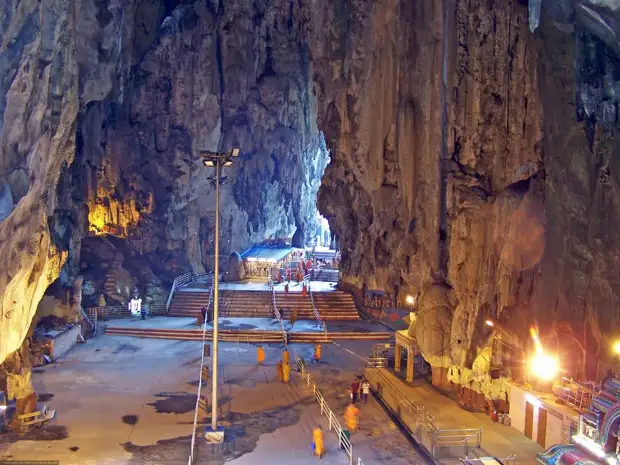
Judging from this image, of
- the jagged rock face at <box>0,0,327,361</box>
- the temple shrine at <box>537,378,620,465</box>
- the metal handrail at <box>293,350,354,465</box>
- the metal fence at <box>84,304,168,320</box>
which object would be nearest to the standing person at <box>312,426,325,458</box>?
the metal handrail at <box>293,350,354,465</box>

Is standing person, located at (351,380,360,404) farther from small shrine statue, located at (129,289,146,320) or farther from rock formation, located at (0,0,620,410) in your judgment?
small shrine statue, located at (129,289,146,320)

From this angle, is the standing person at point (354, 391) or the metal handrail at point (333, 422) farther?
the standing person at point (354, 391)

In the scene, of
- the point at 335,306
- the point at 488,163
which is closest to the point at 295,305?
the point at 335,306

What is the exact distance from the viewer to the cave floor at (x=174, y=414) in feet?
50.0

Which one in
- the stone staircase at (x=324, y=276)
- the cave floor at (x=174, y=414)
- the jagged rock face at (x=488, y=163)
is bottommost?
the cave floor at (x=174, y=414)

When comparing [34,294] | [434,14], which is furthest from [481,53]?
[34,294]

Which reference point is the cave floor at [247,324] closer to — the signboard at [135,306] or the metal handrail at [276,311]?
the metal handrail at [276,311]

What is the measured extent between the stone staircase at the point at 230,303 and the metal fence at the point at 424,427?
56.2 ft

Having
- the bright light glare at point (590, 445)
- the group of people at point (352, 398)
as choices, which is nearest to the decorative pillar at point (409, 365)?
the group of people at point (352, 398)

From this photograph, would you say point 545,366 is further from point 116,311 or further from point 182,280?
point 182,280

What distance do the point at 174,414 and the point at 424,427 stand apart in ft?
28.2

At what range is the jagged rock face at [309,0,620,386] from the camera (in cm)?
1457

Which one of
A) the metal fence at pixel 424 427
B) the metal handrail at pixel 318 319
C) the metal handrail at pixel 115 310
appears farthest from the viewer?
the metal handrail at pixel 115 310

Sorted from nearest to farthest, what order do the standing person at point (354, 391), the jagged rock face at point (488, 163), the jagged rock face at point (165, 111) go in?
the jagged rock face at point (488, 163)
the standing person at point (354, 391)
the jagged rock face at point (165, 111)
